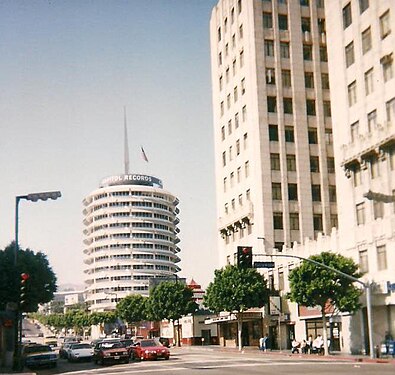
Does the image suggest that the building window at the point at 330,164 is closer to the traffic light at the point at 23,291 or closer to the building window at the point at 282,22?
the building window at the point at 282,22

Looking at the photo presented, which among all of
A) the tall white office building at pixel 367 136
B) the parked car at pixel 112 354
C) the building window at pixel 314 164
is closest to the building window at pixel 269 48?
the building window at pixel 314 164

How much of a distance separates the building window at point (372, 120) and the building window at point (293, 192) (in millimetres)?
25567

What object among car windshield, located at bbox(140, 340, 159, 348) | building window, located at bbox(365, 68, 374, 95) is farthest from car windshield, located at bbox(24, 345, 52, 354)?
building window, located at bbox(365, 68, 374, 95)

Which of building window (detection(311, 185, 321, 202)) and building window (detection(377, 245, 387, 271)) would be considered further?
building window (detection(311, 185, 321, 202))

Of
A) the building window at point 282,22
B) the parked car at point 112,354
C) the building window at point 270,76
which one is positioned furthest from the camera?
the building window at point 282,22

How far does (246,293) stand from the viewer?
6650 cm

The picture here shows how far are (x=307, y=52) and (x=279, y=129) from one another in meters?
11.6

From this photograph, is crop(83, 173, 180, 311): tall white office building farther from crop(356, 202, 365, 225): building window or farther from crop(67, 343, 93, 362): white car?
crop(356, 202, 365, 225): building window

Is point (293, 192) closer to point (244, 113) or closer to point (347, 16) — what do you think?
point (244, 113)

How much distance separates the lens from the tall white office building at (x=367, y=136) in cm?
5091

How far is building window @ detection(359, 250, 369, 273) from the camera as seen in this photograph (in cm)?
5329

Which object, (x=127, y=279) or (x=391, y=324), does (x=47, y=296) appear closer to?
(x=391, y=324)

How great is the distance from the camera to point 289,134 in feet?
266

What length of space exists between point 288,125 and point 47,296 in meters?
36.9
